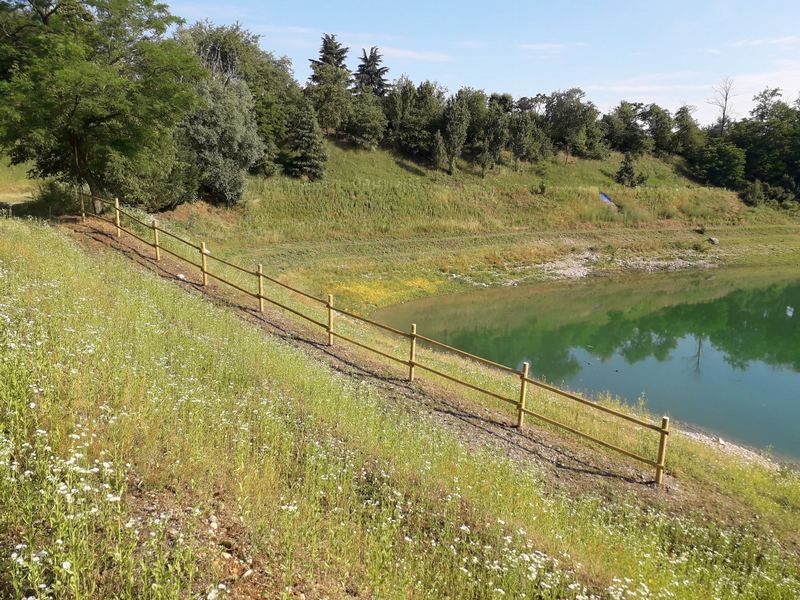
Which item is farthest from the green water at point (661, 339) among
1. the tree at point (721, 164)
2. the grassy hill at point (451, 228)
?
the tree at point (721, 164)

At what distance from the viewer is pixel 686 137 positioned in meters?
76.8

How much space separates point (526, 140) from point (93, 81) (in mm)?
54680

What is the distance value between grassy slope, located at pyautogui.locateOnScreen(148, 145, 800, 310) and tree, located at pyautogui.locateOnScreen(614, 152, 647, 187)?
251cm

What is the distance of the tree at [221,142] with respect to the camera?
35.2 m

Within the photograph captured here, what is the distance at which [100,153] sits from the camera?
2141cm

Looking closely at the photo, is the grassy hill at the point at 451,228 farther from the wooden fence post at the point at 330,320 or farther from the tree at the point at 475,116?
the wooden fence post at the point at 330,320

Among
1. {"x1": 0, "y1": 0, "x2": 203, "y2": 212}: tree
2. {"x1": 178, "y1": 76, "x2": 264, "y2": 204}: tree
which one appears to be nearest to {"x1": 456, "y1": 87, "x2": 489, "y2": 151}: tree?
{"x1": 178, "y1": 76, "x2": 264, "y2": 204}: tree

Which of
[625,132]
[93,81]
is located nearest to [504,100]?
[625,132]

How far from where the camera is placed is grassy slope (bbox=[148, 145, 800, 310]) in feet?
110

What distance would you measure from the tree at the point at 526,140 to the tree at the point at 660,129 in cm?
2040

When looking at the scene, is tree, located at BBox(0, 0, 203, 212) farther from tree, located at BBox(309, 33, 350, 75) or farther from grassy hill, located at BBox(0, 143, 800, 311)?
tree, located at BBox(309, 33, 350, 75)

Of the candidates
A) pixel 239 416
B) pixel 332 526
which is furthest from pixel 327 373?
pixel 332 526

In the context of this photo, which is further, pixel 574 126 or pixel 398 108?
pixel 574 126

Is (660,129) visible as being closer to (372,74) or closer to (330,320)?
(372,74)
